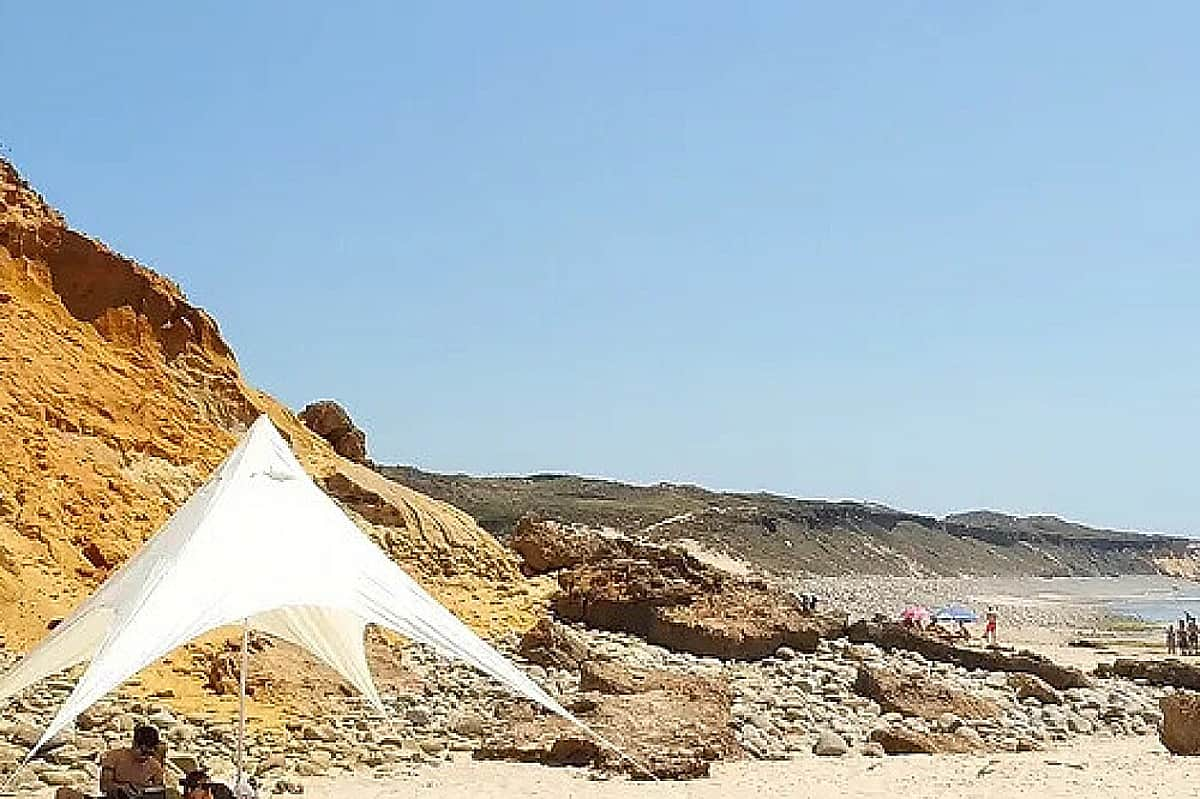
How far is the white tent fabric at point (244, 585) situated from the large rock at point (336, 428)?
781 inches

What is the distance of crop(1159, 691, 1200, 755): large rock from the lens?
1589 centimetres

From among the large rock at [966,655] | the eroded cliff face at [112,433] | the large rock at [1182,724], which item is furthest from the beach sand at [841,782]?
the large rock at [966,655]

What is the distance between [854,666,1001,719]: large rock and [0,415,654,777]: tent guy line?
427 inches

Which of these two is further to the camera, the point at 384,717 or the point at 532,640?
the point at 532,640

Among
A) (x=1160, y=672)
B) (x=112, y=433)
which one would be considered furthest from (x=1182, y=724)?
(x=112, y=433)

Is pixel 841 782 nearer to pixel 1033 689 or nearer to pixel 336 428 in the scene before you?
pixel 1033 689

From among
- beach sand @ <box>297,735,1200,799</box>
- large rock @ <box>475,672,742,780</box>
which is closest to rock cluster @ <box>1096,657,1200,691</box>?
beach sand @ <box>297,735,1200,799</box>

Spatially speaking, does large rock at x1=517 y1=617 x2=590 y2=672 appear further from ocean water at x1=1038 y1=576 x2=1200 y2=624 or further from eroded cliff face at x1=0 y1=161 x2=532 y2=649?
ocean water at x1=1038 y1=576 x2=1200 y2=624

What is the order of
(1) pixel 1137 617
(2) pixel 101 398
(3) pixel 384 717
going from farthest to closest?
(1) pixel 1137 617
(2) pixel 101 398
(3) pixel 384 717

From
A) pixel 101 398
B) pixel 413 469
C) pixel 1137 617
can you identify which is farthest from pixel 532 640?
Result: pixel 413 469

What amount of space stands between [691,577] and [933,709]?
6.65 metres

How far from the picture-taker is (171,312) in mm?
26547

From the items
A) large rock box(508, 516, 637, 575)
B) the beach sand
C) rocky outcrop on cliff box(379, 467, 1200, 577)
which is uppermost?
rocky outcrop on cliff box(379, 467, 1200, 577)

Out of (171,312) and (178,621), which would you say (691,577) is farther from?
(178,621)
